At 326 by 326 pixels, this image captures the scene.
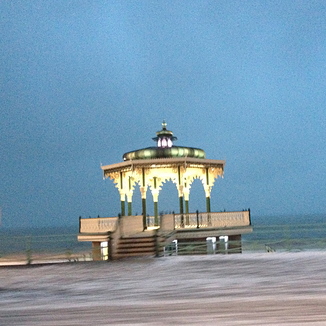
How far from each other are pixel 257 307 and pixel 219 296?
127 cm

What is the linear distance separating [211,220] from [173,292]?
47.6 feet

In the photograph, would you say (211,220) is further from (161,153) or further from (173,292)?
(173,292)

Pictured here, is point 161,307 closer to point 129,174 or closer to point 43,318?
point 43,318

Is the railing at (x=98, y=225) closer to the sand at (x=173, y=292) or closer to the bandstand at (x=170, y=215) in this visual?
the bandstand at (x=170, y=215)

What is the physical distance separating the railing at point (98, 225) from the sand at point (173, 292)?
7.23 metres

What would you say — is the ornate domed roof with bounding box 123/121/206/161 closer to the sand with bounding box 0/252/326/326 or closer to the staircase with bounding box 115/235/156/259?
the staircase with bounding box 115/235/156/259

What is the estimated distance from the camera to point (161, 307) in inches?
270

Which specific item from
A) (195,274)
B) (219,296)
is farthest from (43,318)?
(195,274)

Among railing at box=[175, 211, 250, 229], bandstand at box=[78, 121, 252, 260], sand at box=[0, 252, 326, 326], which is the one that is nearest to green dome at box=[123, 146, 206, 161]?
bandstand at box=[78, 121, 252, 260]

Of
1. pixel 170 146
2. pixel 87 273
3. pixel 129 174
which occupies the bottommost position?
pixel 87 273

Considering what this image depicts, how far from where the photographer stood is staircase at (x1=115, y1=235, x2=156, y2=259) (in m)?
17.1

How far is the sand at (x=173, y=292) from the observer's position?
6078 millimetres

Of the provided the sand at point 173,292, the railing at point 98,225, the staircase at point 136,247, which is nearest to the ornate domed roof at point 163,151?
the railing at point 98,225

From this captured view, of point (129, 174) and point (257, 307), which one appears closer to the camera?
point (257, 307)
